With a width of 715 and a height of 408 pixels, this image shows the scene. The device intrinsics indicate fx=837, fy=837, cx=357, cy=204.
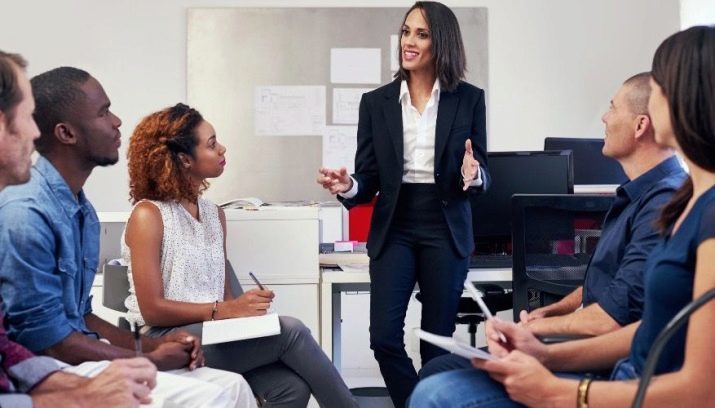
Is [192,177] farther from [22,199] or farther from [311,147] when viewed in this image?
[311,147]

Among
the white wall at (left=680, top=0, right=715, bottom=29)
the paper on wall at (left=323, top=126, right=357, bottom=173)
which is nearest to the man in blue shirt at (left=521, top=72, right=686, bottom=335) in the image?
the paper on wall at (left=323, top=126, right=357, bottom=173)

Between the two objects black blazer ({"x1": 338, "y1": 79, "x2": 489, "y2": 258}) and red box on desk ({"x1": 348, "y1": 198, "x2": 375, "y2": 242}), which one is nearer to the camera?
black blazer ({"x1": 338, "y1": 79, "x2": 489, "y2": 258})

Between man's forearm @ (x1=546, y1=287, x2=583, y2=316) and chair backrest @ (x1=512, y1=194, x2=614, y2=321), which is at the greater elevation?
chair backrest @ (x1=512, y1=194, x2=614, y2=321)

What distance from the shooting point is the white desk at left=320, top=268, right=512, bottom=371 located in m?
2.79

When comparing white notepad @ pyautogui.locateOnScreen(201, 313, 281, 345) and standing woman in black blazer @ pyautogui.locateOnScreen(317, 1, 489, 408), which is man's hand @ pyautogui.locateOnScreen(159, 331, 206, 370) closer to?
white notepad @ pyautogui.locateOnScreen(201, 313, 281, 345)

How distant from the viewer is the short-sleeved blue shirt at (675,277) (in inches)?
45.9

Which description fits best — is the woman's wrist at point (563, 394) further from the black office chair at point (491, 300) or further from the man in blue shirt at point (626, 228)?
the black office chair at point (491, 300)

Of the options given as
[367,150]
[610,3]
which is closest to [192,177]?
[367,150]

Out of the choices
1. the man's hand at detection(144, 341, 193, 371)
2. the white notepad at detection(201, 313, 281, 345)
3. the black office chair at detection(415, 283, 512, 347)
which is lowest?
the black office chair at detection(415, 283, 512, 347)

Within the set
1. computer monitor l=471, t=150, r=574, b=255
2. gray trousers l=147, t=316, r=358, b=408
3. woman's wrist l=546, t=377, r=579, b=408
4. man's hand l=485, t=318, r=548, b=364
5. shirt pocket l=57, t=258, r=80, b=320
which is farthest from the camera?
computer monitor l=471, t=150, r=574, b=255

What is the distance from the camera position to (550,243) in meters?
2.65

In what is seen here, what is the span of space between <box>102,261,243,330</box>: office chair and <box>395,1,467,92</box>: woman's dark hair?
0.94 meters

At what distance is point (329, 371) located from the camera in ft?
7.62

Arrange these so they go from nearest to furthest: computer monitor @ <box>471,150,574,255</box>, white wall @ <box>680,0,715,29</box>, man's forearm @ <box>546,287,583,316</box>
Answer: man's forearm @ <box>546,287,583,316</box>
computer monitor @ <box>471,150,574,255</box>
white wall @ <box>680,0,715,29</box>
